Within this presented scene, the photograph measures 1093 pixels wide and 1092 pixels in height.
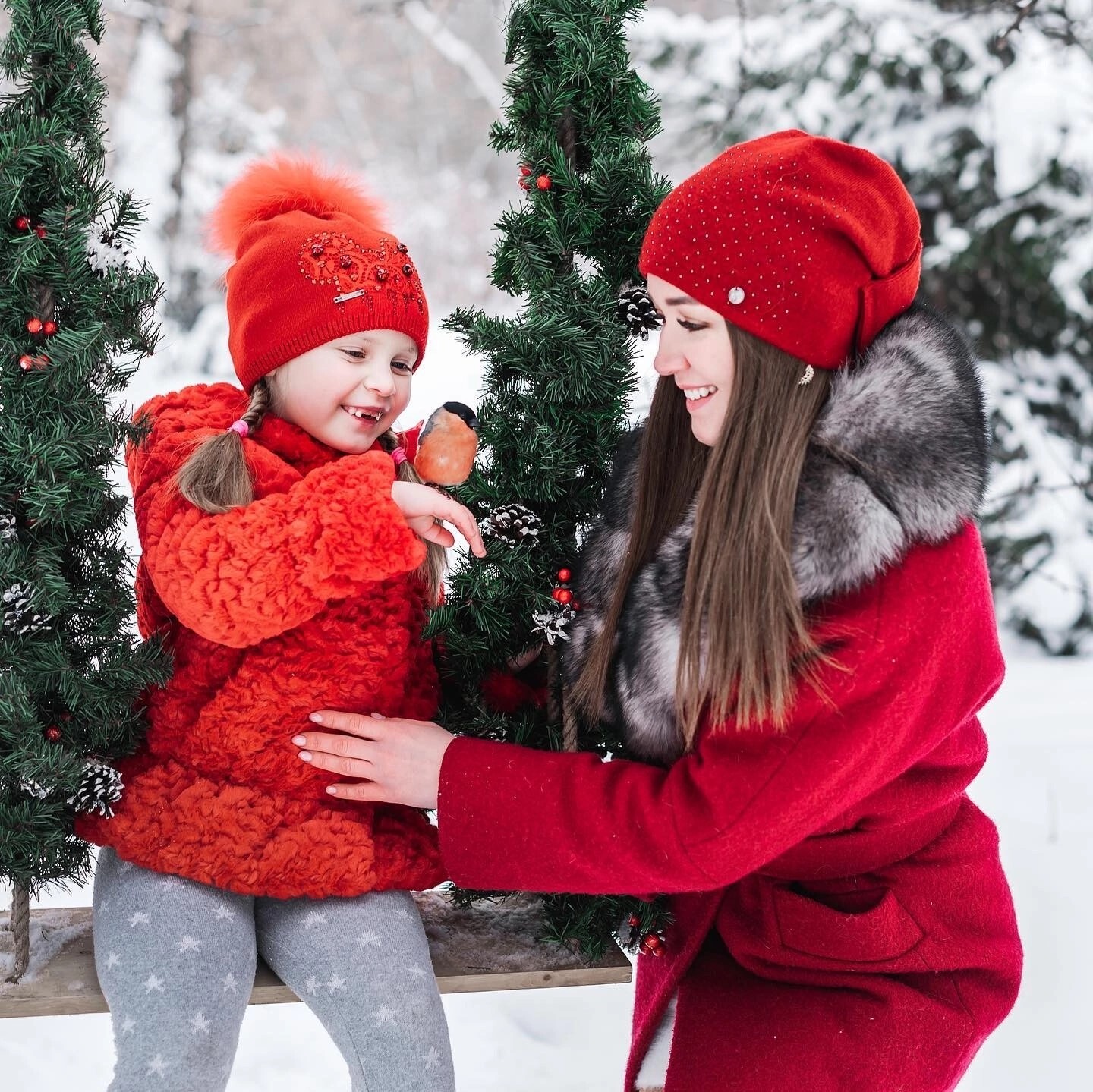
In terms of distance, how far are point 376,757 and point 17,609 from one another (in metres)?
0.55

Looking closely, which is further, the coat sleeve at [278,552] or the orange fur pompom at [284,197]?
the orange fur pompom at [284,197]

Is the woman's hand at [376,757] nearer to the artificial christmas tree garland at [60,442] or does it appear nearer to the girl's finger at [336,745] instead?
the girl's finger at [336,745]

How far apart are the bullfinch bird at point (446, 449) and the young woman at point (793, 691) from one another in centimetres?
30

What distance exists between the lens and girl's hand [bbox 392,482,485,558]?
1.77 metres

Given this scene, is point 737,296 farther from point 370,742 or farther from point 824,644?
point 370,742

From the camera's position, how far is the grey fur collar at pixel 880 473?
1.60m

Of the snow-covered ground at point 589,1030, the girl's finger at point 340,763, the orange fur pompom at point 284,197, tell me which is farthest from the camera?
the snow-covered ground at point 589,1030

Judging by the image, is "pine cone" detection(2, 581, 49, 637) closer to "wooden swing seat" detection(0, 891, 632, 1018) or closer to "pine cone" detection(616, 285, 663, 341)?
"wooden swing seat" detection(0, 891, 632, 1018)

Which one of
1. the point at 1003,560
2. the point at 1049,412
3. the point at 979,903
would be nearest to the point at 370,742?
the point at 979,903

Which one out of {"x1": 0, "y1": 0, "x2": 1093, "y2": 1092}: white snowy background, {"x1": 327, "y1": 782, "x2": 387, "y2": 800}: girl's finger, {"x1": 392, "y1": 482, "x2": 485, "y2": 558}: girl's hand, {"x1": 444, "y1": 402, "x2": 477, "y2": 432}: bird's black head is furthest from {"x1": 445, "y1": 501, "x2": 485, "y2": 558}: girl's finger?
{"x1": 0, "y1": 0, "x2": 1093, "y2": 1092}: white snowy background

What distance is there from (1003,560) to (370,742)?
4.29 metres

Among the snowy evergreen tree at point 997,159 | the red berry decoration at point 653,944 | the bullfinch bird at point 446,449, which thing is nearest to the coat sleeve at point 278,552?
the bullfinch bird at point 446,449

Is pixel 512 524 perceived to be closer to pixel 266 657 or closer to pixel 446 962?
pixel 266 657

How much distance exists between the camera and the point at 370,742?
6.01 feet
